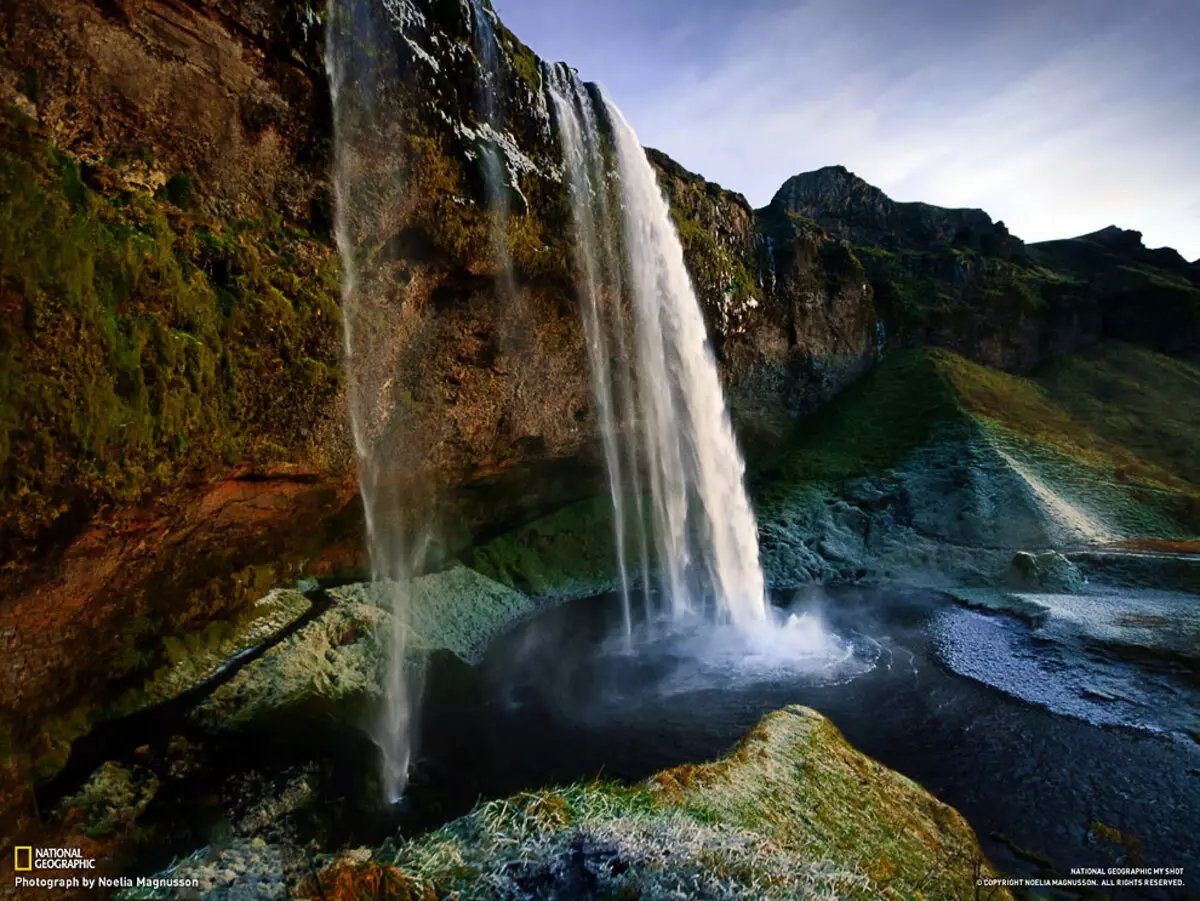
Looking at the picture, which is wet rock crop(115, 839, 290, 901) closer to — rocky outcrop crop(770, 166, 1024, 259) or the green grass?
the green grass

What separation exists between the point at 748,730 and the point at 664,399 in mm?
13723

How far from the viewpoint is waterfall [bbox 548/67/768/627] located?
19.1 metres

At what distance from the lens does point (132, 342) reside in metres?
8.77

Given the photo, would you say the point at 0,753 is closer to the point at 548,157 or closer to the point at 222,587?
the point at 222,587

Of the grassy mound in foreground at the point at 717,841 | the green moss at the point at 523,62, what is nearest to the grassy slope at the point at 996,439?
the grassy mound in foreground at the point at 717,841

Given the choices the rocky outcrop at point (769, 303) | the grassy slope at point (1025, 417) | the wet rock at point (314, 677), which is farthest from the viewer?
the grassy slope at point (1025, 417)

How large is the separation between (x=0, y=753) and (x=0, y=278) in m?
6.37

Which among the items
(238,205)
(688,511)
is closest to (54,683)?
(238,205)

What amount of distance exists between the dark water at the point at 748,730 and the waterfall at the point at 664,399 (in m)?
5.07

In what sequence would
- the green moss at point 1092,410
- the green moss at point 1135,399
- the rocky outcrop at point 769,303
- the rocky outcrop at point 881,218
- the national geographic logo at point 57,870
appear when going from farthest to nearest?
the rocky outcrop at point 881,218, the green moss at point 1135,399, the green moss at point 1092,410, the rocky outcrop at point 769,303, the national geographic logo at point 57,870

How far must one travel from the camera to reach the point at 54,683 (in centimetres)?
877

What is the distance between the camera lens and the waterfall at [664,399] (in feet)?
62.8

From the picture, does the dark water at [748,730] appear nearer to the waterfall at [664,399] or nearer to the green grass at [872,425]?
the waterfall at [664,399]

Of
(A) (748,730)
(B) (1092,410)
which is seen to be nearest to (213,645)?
(A) (748,730)
